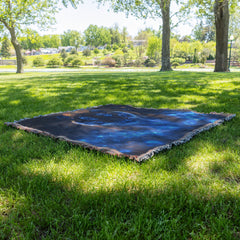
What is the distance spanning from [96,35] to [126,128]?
3294 inches

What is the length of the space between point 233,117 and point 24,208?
3430mm

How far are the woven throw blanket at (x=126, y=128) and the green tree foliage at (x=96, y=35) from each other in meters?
81.8

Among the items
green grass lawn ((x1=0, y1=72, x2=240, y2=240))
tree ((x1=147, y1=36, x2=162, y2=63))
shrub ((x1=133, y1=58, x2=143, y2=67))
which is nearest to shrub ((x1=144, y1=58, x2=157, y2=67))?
shrub ((x1=133, y1=58, x2=143, y2=67))

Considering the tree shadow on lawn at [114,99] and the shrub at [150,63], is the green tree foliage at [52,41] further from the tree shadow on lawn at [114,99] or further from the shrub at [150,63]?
the tree shadow on lawn at [114,99]

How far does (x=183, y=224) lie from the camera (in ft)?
4.74

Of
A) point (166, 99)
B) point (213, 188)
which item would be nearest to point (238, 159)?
point (213, 188)

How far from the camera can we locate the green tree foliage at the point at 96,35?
81562 mm

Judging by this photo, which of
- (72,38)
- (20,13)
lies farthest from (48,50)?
(20,13)

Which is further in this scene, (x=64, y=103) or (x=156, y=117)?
(x=64, y=103)

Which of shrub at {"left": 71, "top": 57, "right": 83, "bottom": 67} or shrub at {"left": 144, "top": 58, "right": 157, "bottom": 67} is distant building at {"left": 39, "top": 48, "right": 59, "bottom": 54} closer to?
shrub at {"left": 71, "top": 57, "right": 83, "bottom": 67}

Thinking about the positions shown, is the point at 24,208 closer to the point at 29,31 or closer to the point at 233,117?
the point at 233,117

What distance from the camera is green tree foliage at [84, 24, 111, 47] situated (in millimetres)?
81562

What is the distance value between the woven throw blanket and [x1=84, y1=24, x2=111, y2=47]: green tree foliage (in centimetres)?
8181

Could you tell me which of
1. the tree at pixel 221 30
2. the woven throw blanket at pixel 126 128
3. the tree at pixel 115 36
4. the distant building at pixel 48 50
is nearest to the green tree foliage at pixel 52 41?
the distant building at pixel 48 50
